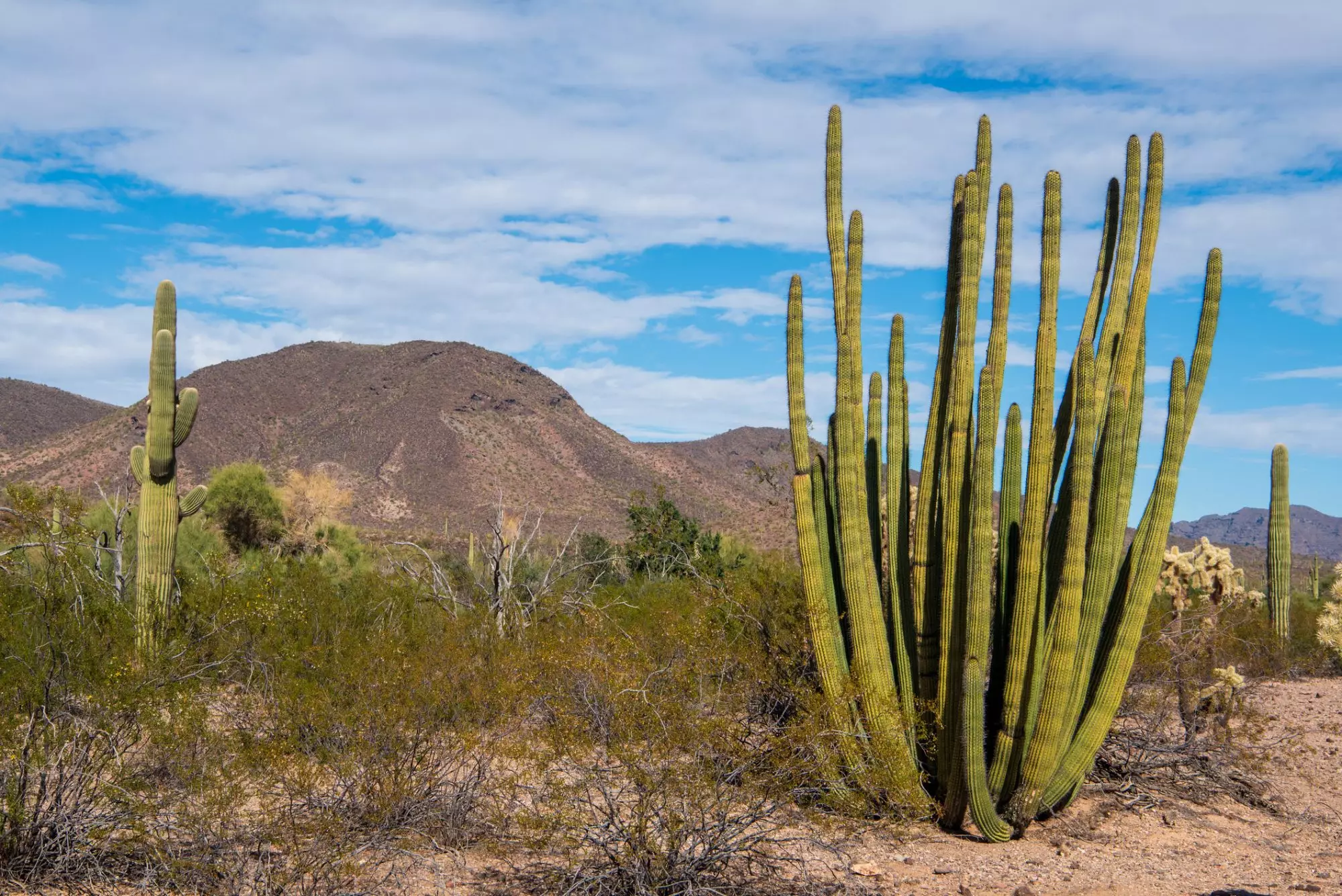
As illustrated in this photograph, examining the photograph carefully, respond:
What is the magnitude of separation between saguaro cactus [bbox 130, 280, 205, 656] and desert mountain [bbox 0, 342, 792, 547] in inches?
1046

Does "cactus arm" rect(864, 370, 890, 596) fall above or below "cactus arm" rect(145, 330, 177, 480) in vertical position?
below

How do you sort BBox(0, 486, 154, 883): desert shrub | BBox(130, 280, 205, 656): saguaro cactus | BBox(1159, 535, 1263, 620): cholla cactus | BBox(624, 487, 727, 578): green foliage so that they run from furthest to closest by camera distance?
BBox(624, 487, 727, 578): green foliage
BBox(1159, 535, 1263, 620): cholla cactus
BBox(130, 280, 205, 656): saguaro cactus
BBox(0, 486, 154, 883): desert shrub

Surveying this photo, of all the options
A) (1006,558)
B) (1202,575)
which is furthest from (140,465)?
(1202,575)

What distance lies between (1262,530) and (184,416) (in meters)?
160

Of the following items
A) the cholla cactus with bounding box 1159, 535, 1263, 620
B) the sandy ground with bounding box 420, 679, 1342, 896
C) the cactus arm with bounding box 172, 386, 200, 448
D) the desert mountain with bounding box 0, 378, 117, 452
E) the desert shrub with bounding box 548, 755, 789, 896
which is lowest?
the sandy ground with bounding box 420, 679, 1342, 896

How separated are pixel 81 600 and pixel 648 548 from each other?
44.8ft

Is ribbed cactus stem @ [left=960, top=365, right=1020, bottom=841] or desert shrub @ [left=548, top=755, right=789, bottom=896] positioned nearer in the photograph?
desert shrub @ [left=548, top=755, right=789, bottom=896]

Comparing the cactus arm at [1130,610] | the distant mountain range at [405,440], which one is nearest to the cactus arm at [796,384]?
the cactus arm at [1130,610]

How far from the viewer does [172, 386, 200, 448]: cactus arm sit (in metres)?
12.5

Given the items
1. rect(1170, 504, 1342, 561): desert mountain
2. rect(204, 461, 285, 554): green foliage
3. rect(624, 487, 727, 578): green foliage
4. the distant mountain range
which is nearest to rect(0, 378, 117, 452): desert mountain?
the distant mountain range

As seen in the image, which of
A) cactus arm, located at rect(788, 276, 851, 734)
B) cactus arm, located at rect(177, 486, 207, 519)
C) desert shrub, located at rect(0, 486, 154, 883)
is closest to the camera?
desert shrub, located at rect(0, 486, 154, 883)

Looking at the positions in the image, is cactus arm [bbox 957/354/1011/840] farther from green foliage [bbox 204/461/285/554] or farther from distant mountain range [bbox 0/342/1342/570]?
distant mountain range [bbox 0/342/1342/570]

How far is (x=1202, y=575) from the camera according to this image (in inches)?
537

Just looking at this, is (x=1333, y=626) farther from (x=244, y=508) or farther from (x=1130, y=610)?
(x=244, y=508)
